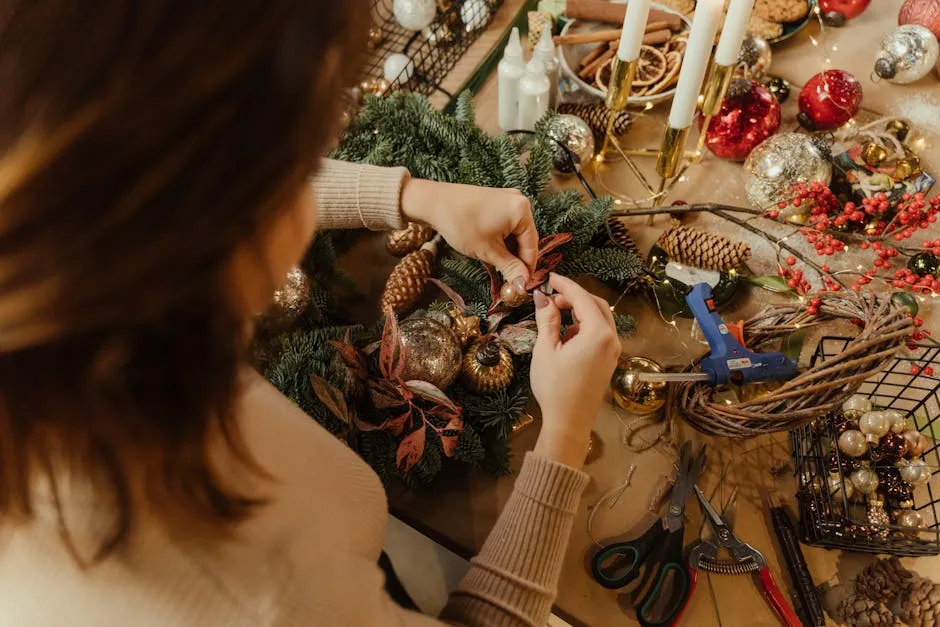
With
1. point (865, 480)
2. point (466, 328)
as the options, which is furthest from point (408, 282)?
point (865, 480)

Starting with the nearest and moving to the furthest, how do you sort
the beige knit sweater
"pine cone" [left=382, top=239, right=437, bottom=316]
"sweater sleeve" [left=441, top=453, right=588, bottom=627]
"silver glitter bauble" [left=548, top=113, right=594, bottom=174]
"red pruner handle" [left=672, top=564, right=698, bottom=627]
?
the beige knit sweater
"sweater sleeve" [left=441, top=453, right=588, bottom=627]
"red pruner handle" [left=672, top=564, right=698, bottom=627]
"pine cone" [left=382, top=239, right=437, bottom=316]
"silver glitter bauble" [left=548, top=113, right=594, bottom=174]

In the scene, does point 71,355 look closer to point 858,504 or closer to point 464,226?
point 464,226

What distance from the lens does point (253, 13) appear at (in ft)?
0.84

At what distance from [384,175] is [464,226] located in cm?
12

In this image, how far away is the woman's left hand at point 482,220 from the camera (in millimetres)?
748

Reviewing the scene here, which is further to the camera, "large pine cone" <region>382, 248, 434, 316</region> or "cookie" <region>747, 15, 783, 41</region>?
"cookie" <region>747, 15, 783, 41</region>

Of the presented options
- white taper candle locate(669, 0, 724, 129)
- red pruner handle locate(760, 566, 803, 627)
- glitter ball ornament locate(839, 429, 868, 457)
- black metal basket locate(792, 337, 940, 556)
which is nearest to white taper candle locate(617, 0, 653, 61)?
white taper candle locate(669, 0, 724, 129)

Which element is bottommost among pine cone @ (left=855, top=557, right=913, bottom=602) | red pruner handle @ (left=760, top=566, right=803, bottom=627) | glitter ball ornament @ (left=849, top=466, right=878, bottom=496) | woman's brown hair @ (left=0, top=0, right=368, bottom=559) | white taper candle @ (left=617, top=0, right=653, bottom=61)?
red pruner handle @ (left=760, top=566, right=803, bottom=627)

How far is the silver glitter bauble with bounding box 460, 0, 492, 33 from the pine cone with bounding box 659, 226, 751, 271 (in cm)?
58

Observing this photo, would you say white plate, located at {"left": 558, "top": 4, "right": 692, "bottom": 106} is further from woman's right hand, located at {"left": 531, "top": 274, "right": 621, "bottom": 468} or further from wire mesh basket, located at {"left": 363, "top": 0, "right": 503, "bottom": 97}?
woman's right hand, located at {"left": 531, "top": 274, "right": 621, "bottom": 468}

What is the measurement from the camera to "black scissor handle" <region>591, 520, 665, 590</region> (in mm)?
704

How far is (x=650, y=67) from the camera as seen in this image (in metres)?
1.09

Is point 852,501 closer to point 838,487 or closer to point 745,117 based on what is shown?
point 838,487

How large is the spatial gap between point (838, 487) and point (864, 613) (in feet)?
0.43
